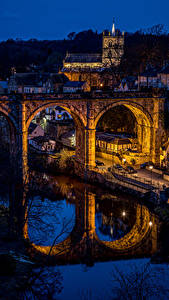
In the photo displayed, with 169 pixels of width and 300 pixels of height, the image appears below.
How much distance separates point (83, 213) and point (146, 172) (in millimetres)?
10101

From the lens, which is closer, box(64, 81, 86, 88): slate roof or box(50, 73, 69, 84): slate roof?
box(64, 81, 86, 88): slate roof

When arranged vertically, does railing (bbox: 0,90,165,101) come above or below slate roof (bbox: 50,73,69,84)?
below

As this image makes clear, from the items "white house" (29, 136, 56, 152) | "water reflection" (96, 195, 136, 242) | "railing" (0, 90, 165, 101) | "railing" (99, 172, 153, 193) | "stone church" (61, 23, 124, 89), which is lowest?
"water reflection" (96, 195, 136, 242)

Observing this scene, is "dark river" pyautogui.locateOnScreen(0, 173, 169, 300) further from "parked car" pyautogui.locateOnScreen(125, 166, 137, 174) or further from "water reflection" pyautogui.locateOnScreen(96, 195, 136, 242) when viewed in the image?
"parked car" pyautogui.locateOnScreen(125, 166, 137, 174)

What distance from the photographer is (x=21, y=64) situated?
115m

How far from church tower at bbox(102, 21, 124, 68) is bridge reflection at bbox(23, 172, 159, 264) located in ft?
141

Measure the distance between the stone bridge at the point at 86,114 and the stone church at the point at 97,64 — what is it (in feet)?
87.7

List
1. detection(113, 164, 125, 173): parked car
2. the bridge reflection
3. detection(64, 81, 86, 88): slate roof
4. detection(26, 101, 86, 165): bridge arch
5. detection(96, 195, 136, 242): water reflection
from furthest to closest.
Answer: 1. detection(64, 81, 86, 88): slate roof
2. detection(113, 164, 125, 173): parked car
3. detection(26, 101, 86, 165): bridge arch
4. detection(96, 195, 136, 242): water reflection
5. the bridge reflection

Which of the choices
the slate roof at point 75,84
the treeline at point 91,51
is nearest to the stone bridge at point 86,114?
the treeline at point 91,51

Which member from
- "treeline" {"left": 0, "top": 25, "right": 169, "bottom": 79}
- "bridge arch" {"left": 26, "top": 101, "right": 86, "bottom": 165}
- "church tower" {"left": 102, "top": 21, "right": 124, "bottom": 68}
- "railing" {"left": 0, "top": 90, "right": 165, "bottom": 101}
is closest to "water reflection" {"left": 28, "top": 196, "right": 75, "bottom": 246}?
"bridge arch" {"left": 26, "top": 101, "right": 86, "bottom": 165}

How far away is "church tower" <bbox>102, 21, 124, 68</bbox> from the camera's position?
82950 mm

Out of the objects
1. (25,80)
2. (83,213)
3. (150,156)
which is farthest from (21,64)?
(83,213)

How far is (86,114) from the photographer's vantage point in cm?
4478

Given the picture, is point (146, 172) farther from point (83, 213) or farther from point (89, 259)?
point (89, 259)
